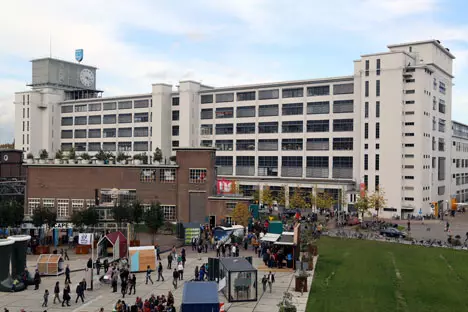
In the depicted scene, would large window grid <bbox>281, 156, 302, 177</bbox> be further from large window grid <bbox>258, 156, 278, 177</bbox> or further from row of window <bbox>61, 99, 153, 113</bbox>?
row of window <bbox>61, 99, 153, 113</bbox>

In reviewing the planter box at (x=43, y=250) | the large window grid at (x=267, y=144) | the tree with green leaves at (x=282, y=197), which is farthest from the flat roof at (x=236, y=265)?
the large window grid at (x=267, y=144)

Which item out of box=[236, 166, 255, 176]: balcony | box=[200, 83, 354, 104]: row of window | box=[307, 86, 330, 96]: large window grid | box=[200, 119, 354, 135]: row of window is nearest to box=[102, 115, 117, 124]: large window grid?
box=[200, 83, 354, 104]: row of window

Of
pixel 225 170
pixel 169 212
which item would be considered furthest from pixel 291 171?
pixel 169 212

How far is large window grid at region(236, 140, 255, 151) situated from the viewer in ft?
367

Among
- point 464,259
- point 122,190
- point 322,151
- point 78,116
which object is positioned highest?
point 78,116

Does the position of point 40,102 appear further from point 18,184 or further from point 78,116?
point 18,184

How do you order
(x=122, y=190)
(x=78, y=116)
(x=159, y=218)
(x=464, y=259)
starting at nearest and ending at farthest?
(x=464, y=259), (x=159, y=218), (x=122, y=190), (x=78, y=116)

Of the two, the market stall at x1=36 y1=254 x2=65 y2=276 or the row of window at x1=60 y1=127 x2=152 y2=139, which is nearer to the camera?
the market stall at x1=36 y1=254 x2=65 y2=276

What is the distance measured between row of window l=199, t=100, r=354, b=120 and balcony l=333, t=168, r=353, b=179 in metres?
10.9

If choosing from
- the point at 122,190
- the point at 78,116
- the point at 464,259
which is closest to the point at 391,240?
the point at 464,259

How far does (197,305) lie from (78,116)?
11938 cm

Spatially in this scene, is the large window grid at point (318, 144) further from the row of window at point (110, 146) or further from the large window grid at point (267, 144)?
the row of window at point (110, 146)

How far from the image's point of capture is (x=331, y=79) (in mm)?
100188

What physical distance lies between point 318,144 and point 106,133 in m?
57.7
